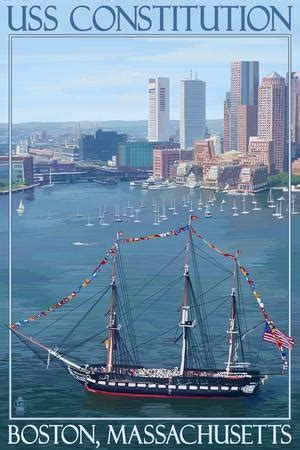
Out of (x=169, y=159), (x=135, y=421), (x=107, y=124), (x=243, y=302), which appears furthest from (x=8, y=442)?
(x=169, y=159)

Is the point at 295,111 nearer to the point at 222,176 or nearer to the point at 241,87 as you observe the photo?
the point at 241,87

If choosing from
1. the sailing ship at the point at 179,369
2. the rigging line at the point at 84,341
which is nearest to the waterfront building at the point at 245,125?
the rigging line at the point at 84,341

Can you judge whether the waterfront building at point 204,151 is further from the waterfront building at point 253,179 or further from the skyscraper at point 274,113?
→ the skyscraper at point 274,113

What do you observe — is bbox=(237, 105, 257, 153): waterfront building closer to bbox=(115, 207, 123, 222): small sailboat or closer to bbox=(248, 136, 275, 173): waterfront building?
bbox=(248, 136, 275, 173): waterfront building

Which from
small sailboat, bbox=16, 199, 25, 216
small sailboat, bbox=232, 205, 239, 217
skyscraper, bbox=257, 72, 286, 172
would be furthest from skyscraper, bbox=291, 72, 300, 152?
small sailboat, bbox=16, 199, 25, 216

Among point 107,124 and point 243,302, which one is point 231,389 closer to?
point 243,302

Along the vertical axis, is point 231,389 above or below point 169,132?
below
